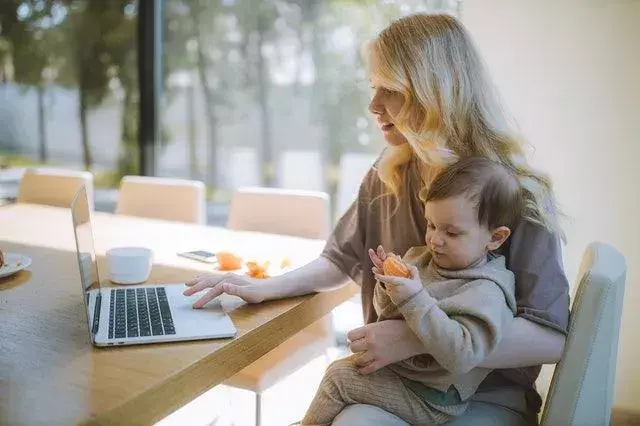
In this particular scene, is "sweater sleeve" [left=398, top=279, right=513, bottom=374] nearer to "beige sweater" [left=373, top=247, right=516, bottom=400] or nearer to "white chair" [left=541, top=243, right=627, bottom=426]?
"beige sweater" [left=373, top=247, right=516, bottom=400]

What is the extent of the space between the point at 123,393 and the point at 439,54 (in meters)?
0.99

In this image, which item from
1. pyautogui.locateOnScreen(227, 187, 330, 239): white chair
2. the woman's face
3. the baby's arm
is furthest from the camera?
pyautogui.locateOnScreen(227, 187, 330, 239): white chair

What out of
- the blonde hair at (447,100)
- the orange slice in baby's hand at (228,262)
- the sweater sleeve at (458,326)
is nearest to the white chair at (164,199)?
the orange slice in baby's hand at (228,262)

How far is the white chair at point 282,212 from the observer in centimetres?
243

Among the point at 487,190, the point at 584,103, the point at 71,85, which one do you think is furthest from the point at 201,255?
the point at 71,85

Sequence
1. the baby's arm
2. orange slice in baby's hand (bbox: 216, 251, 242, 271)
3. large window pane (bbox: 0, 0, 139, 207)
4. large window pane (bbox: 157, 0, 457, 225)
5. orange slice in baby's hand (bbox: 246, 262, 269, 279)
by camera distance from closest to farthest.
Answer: the baby's arm
orange slice in baby's hand (bbox: 246, 262, 269, 279)
orange slice in baby's hand (bbox: 216, 251, 242, 271)
large window pane (bbox: 157, 0, 457, 225)
large window pane (bbox: 0, 0, 139, 207)

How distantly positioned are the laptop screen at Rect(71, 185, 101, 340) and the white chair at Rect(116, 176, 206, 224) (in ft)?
4.27

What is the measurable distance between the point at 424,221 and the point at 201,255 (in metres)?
0.76

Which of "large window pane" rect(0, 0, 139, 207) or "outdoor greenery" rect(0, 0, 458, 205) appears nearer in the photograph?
"outdoor greenery" rect(0, 0, 458, 205)

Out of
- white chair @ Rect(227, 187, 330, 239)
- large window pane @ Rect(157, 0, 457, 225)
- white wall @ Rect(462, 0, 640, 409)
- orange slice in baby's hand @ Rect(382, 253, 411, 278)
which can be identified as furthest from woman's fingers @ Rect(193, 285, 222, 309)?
large window pane @ Rect(157, 0, 457, 225)

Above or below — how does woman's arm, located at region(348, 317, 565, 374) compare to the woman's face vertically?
below

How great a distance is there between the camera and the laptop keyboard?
120 cm

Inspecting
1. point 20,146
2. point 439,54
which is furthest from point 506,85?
point 20,146

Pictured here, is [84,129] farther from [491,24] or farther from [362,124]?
[491,24]
